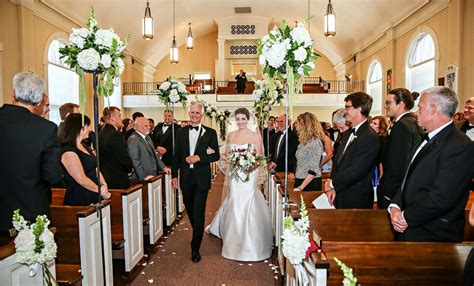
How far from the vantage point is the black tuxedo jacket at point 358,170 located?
11.1ft

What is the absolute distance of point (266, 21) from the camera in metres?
21.6

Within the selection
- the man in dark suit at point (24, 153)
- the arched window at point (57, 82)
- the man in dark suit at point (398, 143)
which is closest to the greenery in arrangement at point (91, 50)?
the man in dark suit at point (24, 153)

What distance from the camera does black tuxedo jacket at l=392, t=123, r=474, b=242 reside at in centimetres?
230

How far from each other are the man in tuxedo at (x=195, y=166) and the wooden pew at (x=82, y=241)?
1.30m

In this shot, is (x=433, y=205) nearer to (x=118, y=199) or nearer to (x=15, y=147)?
(x=15, y=147)

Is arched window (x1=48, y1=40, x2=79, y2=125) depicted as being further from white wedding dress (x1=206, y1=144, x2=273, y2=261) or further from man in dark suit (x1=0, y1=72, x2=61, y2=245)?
man in dark suit (x1=0, y1=72, x2=61, y2=245)

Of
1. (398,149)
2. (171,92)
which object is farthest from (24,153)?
(171,92)

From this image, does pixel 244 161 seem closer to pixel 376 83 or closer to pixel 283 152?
pixel 283 152

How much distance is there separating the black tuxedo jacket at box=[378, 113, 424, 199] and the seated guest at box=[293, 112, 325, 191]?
3.62 feet

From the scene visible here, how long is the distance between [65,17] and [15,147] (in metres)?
10.4

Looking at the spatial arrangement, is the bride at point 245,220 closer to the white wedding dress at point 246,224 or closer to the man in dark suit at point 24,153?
the white wedding dress at point 246,224

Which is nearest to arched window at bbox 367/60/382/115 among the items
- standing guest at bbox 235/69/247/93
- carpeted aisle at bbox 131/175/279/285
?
standing guest at bbox 235/69/247/93

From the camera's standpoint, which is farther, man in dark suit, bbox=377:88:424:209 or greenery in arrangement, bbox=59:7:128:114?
man in dark suit, bbox=377:88:424:209

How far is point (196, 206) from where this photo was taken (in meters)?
4.60
